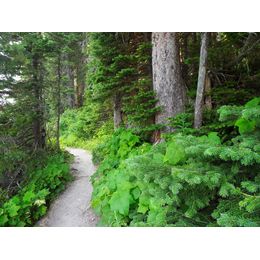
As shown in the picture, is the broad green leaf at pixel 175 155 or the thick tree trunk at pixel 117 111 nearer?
the broad green leaf at pixel 175 155

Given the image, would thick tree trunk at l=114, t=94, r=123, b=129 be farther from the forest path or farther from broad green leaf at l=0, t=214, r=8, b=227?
broad green leaf at l=0, t=214, r=8, b=227

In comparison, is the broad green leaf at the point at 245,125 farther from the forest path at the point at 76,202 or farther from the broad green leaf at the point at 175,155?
the forest path at the point at 76,202

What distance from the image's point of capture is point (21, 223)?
2.93 m

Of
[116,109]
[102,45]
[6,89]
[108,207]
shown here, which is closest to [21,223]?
[108,207]

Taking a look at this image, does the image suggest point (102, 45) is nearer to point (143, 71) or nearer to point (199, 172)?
point (143, 71)

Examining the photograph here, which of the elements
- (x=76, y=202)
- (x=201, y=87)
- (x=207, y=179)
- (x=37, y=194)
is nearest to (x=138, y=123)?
(x=201, y=87)

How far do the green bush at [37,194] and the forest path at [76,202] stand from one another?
13 centimetres

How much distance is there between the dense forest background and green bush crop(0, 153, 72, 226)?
0.02 m

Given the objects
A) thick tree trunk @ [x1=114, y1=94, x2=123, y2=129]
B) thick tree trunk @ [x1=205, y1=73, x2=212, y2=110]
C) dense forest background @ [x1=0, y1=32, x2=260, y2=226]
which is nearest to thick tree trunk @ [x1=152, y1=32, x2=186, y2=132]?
dense forest background @ [x1=0, y1=32, x2=260, y2=226]

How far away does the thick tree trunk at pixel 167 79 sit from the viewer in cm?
328

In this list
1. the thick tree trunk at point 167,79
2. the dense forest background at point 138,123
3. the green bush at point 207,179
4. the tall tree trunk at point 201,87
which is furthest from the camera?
the thick tree trunk at point 167,79

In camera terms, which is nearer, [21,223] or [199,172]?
[199,172]

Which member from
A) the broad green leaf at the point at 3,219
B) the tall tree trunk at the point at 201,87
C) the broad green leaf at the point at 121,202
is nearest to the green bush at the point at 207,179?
the broad green leaf at the point at 121,202
